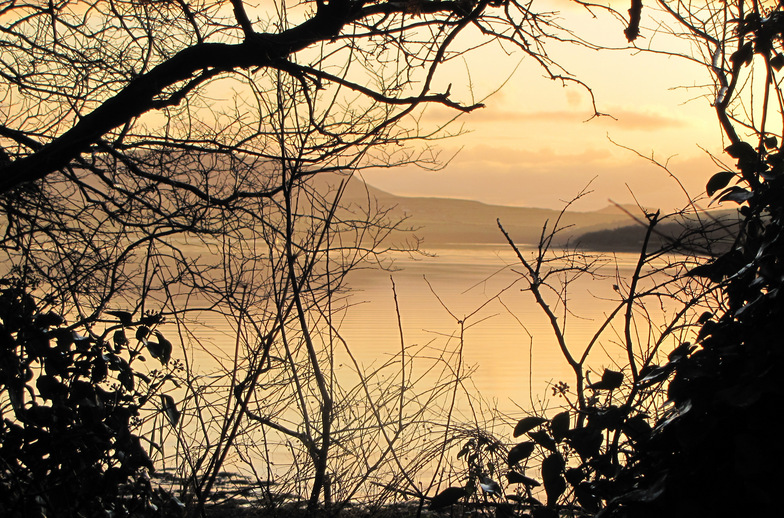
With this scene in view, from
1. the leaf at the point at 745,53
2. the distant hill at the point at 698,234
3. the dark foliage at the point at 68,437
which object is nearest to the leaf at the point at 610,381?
the distant hill at the point at 698,234

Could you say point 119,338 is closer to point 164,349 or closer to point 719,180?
point 164,349

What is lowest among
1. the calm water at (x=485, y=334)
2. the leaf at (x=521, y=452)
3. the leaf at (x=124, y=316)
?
the leaf at (x=521, y=452)

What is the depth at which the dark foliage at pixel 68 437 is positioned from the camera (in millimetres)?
2381

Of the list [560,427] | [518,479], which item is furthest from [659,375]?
[518,479]

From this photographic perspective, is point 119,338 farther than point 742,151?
Yes

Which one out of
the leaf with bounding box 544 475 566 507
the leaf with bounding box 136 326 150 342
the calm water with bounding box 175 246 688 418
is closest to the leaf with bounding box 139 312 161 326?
the leaf with bounding box 136 326 150 342

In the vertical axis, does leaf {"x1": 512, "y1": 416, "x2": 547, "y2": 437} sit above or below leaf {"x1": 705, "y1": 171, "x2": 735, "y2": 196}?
below

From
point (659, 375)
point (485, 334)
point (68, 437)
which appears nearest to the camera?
point (659, 375)

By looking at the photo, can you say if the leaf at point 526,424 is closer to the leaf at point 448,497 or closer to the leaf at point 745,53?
the leaf at point 448,497

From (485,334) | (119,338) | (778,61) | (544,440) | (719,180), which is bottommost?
(544,440)

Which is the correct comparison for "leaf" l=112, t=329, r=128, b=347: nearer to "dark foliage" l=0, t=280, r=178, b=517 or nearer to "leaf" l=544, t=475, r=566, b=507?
"dark foliage" l=0, t=280, r=178, b=517

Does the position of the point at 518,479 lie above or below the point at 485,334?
→ below

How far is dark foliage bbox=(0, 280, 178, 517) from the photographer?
238cm

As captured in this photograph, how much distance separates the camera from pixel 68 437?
92.7 inches
